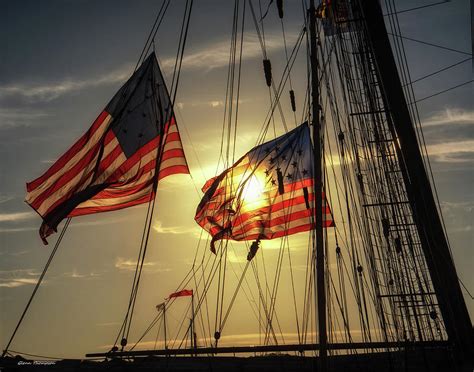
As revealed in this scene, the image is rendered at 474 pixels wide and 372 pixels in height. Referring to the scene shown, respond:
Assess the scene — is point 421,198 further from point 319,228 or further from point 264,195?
point 264,195

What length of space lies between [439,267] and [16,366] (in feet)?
91.0

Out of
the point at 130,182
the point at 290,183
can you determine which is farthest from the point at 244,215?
the point at 130,182

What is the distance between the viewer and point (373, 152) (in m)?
29.6

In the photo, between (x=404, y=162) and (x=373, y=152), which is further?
(x=373, y=152)

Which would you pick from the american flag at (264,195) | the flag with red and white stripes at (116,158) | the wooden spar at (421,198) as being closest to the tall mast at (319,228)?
the wooden spar at (421,198)

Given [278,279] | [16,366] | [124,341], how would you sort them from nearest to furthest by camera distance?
[124,341] < [278,279] < [16,366]

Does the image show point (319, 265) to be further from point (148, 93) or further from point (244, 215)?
point (244, 215)

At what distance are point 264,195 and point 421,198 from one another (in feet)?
39.4

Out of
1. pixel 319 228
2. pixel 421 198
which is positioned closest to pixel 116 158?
pixel 319 228

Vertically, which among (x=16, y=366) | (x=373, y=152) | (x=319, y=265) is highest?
(x=373, y=152)

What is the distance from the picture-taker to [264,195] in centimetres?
2914

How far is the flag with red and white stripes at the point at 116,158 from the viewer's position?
20.3 metres

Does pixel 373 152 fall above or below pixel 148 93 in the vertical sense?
above

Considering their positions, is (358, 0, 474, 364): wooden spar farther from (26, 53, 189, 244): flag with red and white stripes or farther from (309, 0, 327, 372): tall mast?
(26, 53, 189, 244): flag with red and white stripes
